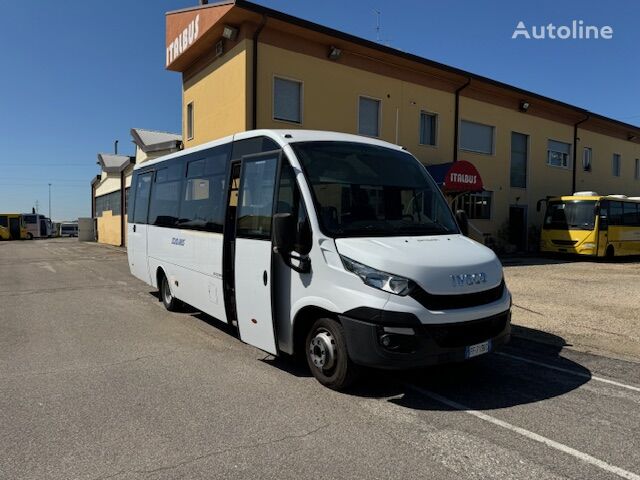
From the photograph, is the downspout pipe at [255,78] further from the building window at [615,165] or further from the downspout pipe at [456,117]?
the building window at [615,165]

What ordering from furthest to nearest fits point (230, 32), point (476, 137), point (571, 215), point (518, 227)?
point (518, 227), point (476, 137), point (571, 215), point (230, 32)

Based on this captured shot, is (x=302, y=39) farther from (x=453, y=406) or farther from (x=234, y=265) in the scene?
(x=453, y=406)

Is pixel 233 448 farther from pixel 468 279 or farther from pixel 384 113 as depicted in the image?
pixel 384 113

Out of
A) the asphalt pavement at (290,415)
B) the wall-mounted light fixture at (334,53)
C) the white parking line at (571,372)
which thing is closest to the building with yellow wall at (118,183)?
the wall-mounted light fixture at (334,53)

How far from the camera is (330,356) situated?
4789mm

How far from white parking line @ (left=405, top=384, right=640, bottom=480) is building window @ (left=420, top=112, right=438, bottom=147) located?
1694 centimetres

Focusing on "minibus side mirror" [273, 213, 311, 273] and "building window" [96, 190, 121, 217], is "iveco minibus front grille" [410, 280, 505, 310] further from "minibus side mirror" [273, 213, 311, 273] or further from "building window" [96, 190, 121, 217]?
"building window" [96, 190, 121, 217]

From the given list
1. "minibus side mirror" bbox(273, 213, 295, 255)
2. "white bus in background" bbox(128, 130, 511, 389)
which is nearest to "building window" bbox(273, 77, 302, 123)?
"white bus in background" bbox(128, 130, 511, 389)

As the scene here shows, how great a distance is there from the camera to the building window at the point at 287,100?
15.9 metres

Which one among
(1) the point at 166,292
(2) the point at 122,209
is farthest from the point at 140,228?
(2) the point at 122,209

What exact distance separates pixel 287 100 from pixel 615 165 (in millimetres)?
24274

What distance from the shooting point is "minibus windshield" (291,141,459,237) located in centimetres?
502

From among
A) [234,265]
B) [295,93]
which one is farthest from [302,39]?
[234,265]

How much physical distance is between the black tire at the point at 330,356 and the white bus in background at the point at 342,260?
0.01m
